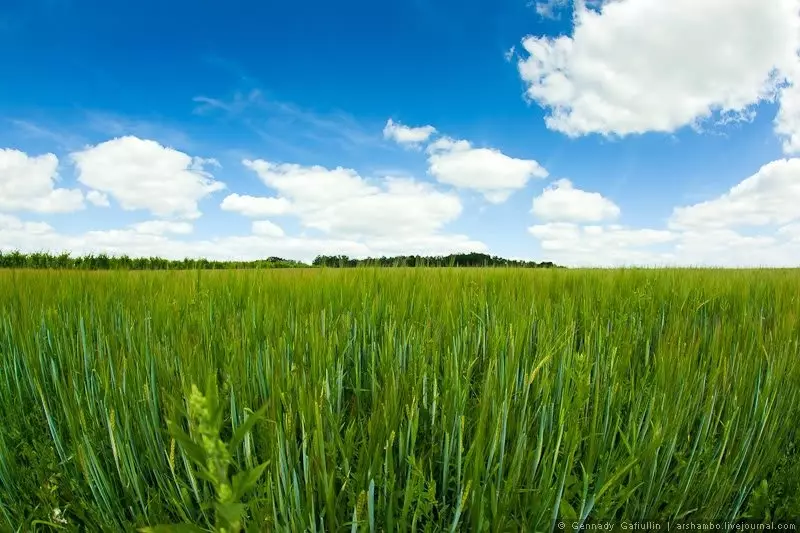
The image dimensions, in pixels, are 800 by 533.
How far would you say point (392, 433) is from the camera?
98 cm

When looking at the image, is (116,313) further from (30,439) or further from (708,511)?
(708,511)

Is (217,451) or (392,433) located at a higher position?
(217,451)

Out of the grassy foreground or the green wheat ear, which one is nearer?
the green wheat ear

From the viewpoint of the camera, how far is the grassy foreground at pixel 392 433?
1021mm

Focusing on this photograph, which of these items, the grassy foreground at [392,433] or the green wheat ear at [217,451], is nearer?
the green wheat ear at [217,451]

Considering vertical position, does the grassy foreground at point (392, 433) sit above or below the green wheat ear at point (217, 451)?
below

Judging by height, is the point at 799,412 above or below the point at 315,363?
below

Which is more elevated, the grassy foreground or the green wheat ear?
the green wheat ear

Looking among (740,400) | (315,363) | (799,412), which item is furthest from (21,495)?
(799,412)

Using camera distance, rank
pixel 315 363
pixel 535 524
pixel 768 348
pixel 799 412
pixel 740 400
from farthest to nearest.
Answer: pixel 768 348
pixel 799 412
pixel 740 400
pixel 315 363
pixel 535 524

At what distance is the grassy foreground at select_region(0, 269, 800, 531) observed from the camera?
1.02m

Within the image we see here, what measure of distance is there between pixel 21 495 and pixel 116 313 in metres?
1.13

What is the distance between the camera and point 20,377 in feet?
6.30

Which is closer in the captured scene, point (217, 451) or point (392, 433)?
point (217, 451)
